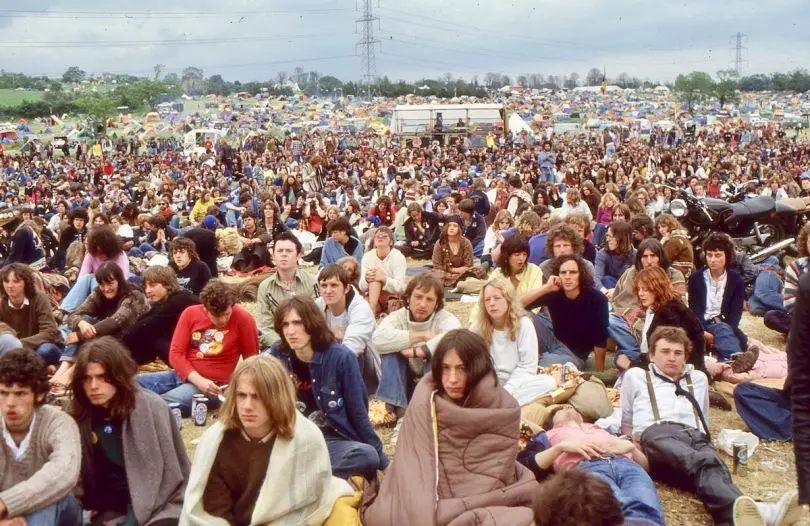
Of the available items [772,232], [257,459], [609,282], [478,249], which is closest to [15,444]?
[257,459]

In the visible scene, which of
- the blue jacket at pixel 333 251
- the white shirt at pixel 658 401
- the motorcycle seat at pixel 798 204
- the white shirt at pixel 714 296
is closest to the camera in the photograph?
the white shirt at pixel 658 401

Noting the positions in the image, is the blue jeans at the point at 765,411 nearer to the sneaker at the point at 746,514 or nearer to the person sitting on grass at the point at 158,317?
the sneaker at the point at 746,514

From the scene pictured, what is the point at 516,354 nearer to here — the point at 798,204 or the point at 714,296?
the point at 714,296

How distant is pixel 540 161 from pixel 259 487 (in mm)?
17850

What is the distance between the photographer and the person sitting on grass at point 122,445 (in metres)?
3.46


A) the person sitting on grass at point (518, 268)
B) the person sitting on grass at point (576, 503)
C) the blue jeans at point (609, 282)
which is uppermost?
the person sitting on grass at point (518, 268)

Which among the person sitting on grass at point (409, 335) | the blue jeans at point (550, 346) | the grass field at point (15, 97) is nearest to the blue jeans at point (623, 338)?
the blue jeans at point (550, 346)

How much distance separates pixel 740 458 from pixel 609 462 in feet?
3.73

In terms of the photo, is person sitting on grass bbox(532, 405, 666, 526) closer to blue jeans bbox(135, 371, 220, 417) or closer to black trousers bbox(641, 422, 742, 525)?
black trousers bbox(641, 422, 742, 525)

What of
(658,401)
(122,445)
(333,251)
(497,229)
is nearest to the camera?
(122,445)

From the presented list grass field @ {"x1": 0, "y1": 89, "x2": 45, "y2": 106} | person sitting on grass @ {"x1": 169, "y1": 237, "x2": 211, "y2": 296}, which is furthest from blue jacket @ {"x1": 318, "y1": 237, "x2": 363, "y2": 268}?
grass field @ {"x1": 0, "y1": 89, "x2": 45, "y2": 106}

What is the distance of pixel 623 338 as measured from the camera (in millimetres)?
Result: 5727

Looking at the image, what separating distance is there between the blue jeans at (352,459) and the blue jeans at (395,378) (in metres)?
1.13

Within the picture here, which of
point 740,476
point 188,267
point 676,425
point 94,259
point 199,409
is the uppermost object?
point 94,259
